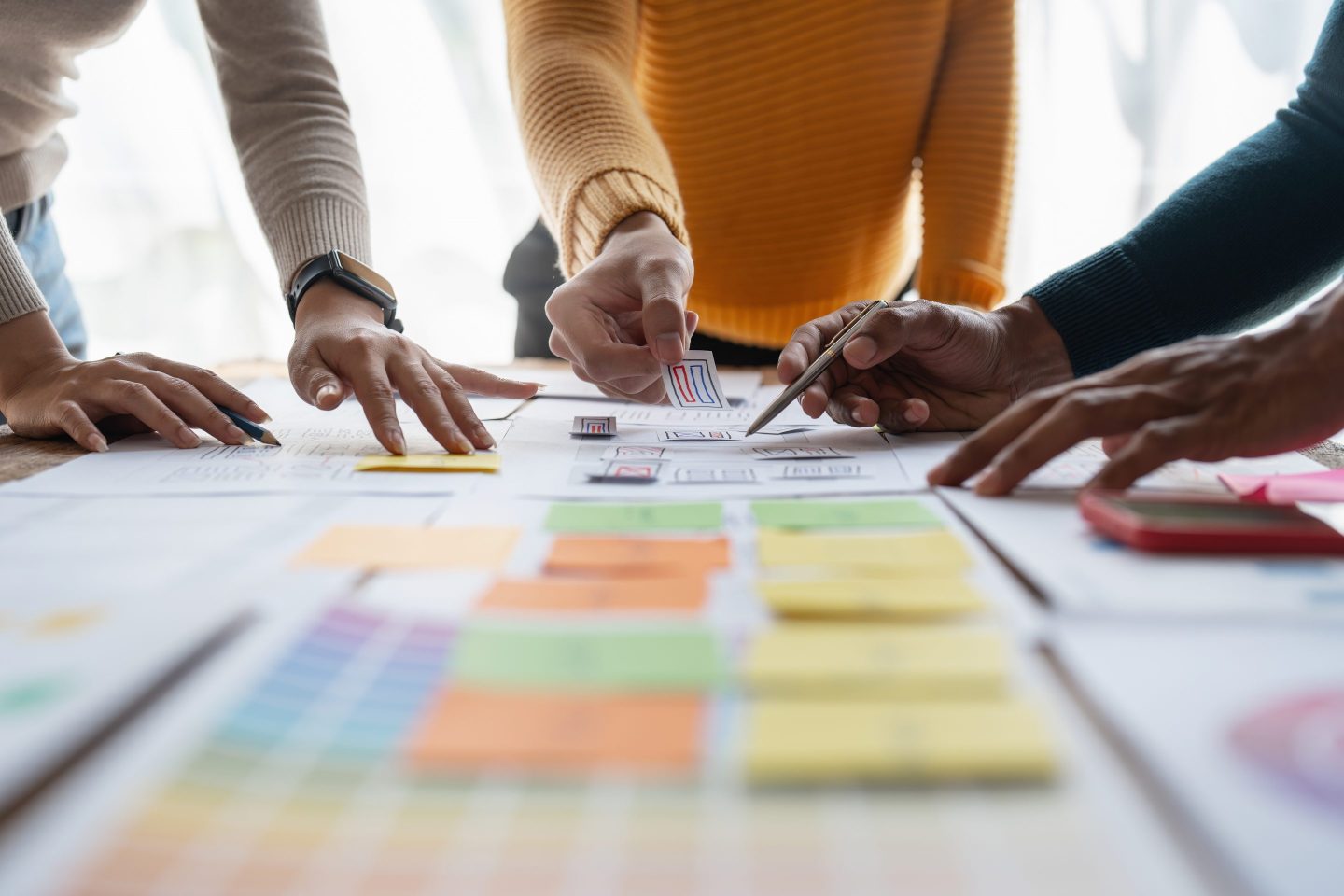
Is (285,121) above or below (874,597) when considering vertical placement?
above

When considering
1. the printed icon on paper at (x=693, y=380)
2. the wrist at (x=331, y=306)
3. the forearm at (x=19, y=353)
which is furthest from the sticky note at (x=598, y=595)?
the forearm at (x=19, y=353)

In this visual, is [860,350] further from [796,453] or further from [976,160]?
[976,160]

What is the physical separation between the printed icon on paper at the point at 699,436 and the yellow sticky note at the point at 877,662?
430mm

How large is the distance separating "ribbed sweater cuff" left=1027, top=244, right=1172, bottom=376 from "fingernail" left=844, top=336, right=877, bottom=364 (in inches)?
9.5

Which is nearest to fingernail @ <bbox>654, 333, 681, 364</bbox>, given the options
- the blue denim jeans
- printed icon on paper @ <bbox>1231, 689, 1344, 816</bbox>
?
printed icon on paper @ <bbox>1231, 689, 1344, 816</bbox>

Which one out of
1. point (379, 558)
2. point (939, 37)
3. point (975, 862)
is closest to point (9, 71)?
point (379, 558)

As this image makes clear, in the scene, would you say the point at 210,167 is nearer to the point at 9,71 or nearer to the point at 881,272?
the point at 9,71

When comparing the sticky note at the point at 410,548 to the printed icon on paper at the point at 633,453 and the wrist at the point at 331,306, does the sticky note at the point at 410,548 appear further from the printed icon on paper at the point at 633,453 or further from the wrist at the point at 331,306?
the wrist at the point at 331,306

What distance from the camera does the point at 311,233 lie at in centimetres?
97

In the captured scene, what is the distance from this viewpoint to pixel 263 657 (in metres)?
0.35

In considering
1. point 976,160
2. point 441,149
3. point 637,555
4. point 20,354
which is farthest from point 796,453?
point 441,149

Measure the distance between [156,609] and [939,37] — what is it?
1092mm

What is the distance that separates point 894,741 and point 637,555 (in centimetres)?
20

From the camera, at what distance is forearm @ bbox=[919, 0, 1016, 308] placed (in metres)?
1.13
